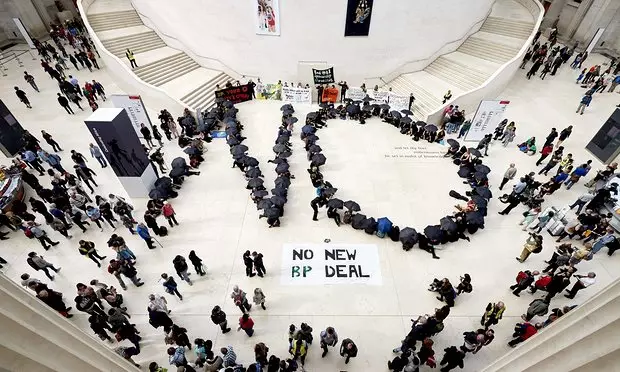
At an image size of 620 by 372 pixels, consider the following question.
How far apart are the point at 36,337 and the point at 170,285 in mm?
6295

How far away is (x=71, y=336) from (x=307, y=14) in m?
23.3

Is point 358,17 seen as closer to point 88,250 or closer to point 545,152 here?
point 545,152

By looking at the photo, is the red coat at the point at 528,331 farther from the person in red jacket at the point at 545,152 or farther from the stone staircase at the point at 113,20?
the stone staircase at the point at 113,20

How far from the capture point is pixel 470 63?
81.3 feet

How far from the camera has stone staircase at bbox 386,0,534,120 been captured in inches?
906

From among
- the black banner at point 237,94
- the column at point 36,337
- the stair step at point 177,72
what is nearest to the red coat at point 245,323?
the column at point 36,337

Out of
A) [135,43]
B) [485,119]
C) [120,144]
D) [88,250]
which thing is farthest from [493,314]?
[135,43]

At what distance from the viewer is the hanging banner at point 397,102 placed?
→ 22297mm

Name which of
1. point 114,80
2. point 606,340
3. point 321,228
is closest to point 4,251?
point 321,228

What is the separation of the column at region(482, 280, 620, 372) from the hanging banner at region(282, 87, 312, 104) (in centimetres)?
2061

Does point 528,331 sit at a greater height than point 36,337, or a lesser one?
lesser

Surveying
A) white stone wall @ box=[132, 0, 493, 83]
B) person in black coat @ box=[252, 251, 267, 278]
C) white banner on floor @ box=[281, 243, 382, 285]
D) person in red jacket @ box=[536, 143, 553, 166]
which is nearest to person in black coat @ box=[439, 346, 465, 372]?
white banner on floor @ box=[281, 243, 382, 285]

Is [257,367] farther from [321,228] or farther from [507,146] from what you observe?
[507,146]

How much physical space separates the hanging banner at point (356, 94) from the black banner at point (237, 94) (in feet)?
24.6
